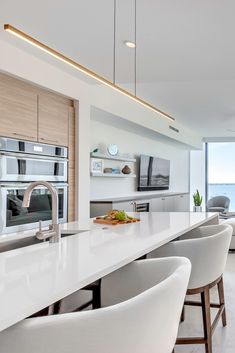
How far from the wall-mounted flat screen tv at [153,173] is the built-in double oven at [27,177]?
354cm

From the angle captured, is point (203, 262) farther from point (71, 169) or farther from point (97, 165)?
point (97, 165)

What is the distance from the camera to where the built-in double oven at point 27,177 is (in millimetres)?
3637

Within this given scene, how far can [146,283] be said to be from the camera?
1.68 metres

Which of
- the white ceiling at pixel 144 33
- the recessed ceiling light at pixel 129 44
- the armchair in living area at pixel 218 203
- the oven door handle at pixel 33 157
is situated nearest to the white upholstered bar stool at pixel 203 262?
the white ceiling at pixel 144 33

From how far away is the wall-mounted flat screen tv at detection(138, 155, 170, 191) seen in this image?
797 cm

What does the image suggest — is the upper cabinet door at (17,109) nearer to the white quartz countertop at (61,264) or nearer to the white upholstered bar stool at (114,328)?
the white quartz countertop at (61,264)

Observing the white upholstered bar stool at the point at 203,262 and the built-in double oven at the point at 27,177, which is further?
the built-in double oven at the point at 27,177

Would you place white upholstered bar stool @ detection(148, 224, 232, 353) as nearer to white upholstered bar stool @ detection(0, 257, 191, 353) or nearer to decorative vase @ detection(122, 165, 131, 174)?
white upholstered bar stool @ detection(0, 257, 191, 353)

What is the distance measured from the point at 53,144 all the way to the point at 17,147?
2.10ft

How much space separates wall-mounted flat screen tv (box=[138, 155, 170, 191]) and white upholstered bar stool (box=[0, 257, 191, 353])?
6.61 metres

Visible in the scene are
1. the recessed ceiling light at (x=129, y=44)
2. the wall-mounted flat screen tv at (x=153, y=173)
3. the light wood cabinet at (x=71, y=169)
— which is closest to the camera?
the recessed ceiling light at (x=129, y=44)

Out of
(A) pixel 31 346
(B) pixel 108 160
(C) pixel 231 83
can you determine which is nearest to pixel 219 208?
(B) pixel 108 160

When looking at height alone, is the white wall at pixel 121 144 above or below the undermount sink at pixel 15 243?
above

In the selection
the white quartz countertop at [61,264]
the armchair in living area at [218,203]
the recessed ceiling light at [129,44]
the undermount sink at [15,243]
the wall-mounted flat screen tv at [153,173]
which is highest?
the recessed ceiling light at [129,44]
